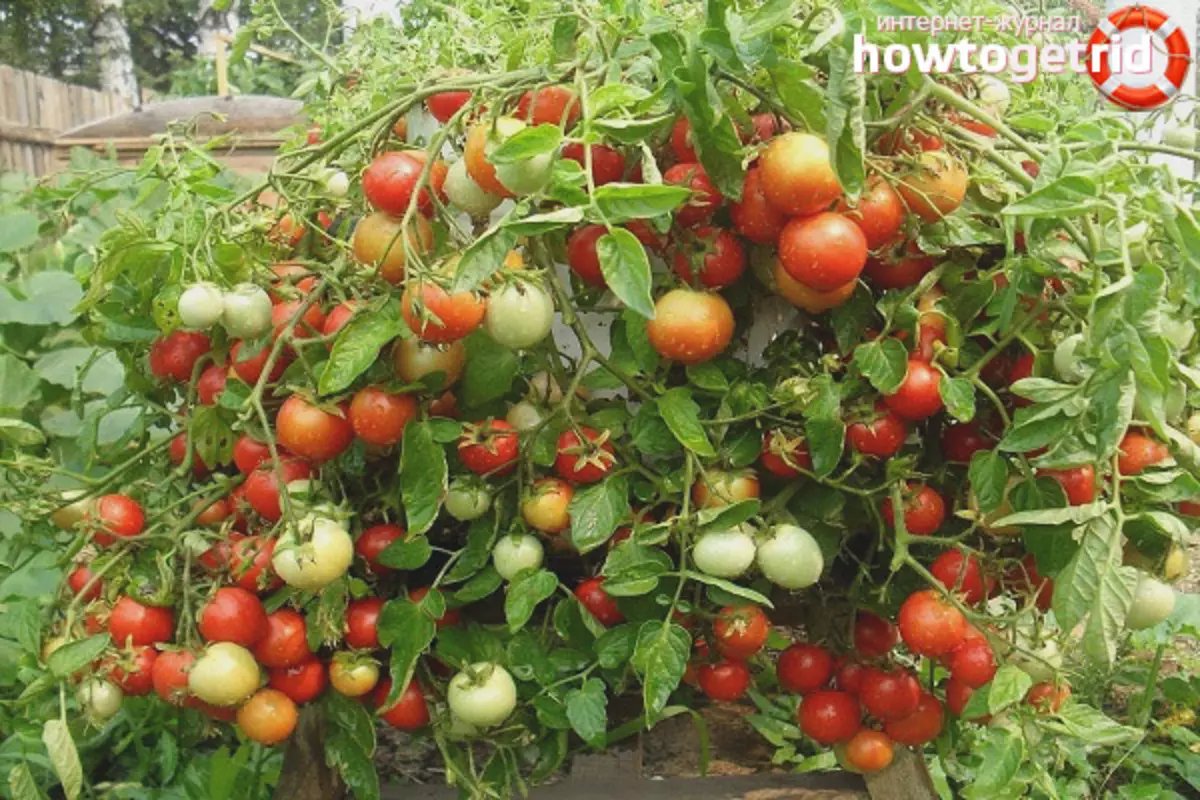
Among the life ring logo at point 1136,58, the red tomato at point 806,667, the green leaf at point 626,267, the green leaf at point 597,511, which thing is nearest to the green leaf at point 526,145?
the green leaf at point 626,267

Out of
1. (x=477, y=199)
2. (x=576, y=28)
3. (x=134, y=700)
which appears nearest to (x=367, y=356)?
(x=477, y=199)

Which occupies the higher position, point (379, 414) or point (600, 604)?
point (379, 414)

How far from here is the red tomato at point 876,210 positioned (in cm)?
71

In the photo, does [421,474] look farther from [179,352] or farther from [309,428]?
[179,352]

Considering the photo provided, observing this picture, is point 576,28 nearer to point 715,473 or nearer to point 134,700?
point 715,473

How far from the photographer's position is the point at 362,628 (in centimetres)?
85

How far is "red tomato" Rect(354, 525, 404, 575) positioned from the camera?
856mm

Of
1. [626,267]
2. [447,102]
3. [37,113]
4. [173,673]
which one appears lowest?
[173,673]

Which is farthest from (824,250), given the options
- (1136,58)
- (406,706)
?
(1136,58)

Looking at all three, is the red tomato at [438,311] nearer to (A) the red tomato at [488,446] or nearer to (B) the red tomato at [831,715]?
(A) the red tomato at [488,446]

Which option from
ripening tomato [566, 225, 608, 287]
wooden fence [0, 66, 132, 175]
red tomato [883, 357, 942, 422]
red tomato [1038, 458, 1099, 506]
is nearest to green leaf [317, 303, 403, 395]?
ripening tomato [566, 225, 608, 287]

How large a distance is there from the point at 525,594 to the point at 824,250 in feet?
1.11

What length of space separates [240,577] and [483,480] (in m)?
0.20

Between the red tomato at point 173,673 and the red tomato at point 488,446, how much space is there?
26cm
